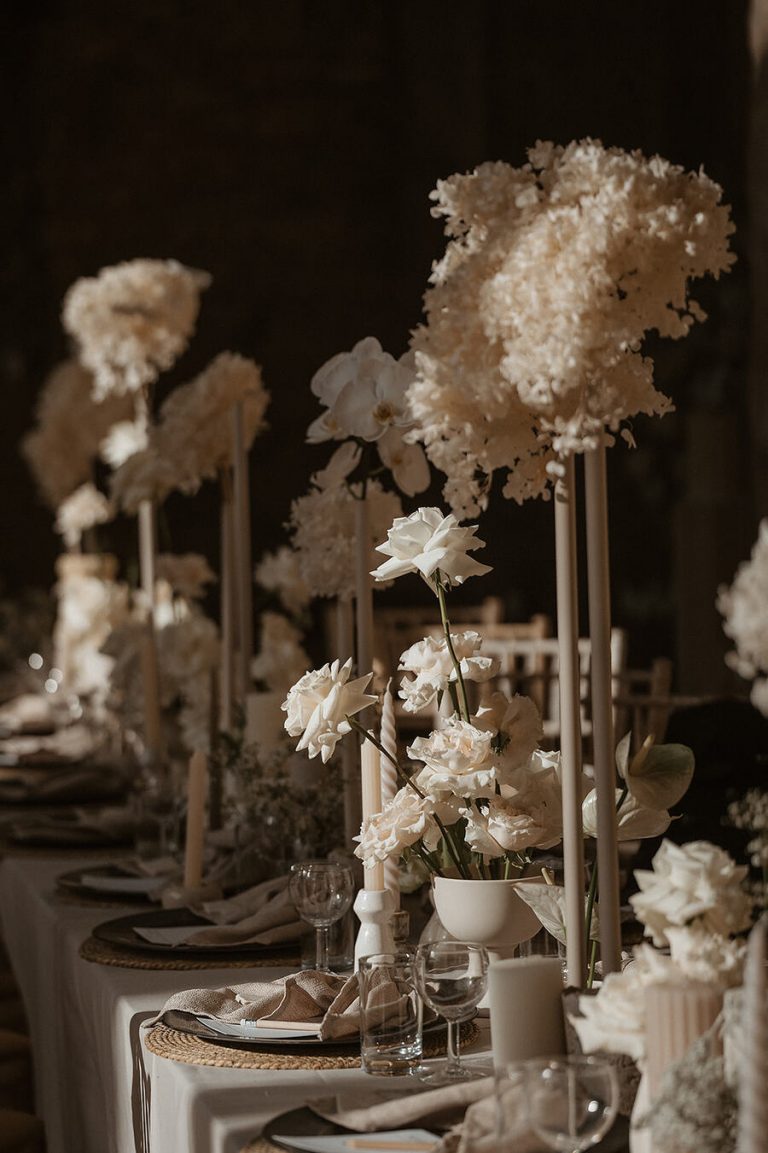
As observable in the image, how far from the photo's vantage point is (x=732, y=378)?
5477 mm

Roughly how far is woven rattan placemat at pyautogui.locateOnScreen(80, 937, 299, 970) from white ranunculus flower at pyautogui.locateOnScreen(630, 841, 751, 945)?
82 cm

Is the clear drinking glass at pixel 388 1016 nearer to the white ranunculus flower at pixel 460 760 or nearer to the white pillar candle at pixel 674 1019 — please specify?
the white ranunculus flower at pixel 460 760

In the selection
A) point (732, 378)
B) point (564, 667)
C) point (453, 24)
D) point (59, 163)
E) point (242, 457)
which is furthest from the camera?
point (59, 163)

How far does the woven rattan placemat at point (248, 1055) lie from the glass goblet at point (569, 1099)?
40 cm

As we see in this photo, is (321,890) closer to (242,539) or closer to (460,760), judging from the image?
(460,760)

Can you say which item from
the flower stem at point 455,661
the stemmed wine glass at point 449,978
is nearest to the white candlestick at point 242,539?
the flower stem at point 455,661

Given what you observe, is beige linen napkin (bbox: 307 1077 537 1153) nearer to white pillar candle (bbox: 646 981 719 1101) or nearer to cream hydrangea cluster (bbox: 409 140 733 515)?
white pillar candle (bbox: 646 981 719 1101)

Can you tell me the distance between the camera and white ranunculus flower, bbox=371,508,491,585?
A: 4.97ft

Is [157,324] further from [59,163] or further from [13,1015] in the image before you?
[59,163]

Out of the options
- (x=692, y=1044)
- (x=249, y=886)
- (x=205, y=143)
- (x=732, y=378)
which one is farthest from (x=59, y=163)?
(x=692, y=1044)

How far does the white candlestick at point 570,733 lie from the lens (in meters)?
1.37

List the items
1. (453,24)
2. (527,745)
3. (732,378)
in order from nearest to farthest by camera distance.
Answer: (527,745), (732,378), (453,24)

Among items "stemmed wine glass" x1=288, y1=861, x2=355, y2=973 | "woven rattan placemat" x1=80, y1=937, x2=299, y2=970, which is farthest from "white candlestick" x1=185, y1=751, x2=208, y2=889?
"stemmed wine glass" x1=288, y1=861, x2=355, y2=973

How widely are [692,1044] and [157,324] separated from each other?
9.33ft
